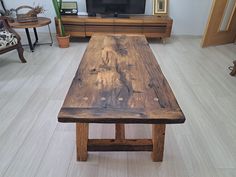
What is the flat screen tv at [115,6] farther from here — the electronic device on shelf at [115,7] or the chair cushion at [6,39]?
the chair cushion at [6,39]

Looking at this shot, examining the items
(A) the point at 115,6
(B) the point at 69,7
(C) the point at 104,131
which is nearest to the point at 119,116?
(C) the point at 104,131

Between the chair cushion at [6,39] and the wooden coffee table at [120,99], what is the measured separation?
4.57ft

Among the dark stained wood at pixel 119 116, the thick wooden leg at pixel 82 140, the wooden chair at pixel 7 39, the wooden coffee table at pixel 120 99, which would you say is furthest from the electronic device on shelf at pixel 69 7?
the dark stained wood at pixel 119 116

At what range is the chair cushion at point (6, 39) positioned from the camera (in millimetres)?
2442

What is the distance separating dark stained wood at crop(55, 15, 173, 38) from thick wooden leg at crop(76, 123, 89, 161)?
2.64 meters

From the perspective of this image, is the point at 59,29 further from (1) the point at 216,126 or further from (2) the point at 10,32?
(1) the point at 216,126

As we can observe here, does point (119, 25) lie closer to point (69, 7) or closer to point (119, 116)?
point (69, 7)

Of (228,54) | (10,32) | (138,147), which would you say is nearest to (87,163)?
(138,147)

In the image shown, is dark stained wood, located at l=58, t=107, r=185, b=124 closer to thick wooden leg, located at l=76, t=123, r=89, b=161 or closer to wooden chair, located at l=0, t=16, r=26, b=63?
thick wooden leg, located at l=76, t=123, r=89, b=161

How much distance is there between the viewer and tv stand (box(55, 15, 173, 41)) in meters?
3.45

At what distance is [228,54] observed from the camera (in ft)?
10.8

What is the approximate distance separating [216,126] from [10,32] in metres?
2.75

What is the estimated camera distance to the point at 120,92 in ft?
3.85

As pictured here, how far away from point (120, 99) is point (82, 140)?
0.42 metres
